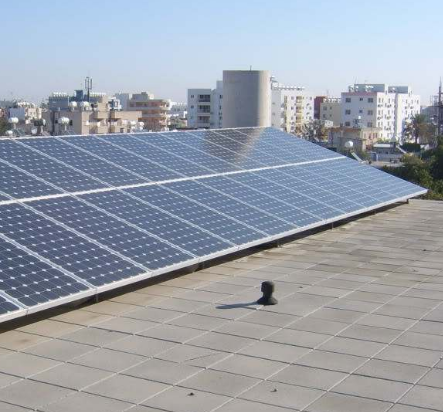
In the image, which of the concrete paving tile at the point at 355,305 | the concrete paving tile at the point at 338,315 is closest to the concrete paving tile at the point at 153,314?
the concrete paving tile at the point at 338,315

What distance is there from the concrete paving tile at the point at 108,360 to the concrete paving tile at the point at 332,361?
262 cm

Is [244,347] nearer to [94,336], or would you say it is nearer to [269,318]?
[269,318]

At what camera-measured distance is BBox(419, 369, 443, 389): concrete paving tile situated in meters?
11.5

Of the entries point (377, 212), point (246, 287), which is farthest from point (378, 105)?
point (246, 287)

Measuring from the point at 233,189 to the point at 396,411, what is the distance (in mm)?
14583

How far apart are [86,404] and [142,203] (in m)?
10.4

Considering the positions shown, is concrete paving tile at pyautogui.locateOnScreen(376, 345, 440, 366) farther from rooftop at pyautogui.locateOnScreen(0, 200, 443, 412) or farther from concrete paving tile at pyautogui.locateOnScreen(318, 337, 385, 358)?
concrete paving tile at pyautogui.locateOnScreen(318, 337, 385, 358)

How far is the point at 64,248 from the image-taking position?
16172 mm

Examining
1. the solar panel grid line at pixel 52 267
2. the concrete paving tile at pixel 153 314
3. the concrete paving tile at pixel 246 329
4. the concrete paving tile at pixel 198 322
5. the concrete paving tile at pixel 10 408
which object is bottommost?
the concrete paving tile at pixel 246 329

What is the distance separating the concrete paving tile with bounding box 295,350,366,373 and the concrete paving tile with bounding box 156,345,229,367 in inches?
52.7

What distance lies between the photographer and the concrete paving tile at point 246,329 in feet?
45.4

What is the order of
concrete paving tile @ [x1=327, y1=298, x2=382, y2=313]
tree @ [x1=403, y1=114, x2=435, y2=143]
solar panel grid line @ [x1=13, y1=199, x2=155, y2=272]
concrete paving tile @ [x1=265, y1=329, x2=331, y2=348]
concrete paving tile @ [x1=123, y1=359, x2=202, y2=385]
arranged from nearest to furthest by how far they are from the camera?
concrete paving tile @ [x1=123, y1=359, x2=202, y2=385] → concrete paving tile @ [x1=265, y1=329, x2=331, y2=348] → concrete paving tile @ [x1=327, y1=298, x2=382, y2=313] → solar panel grid line @ [x1=13, y1=199, x2=155, y2=272] → tree @ [x1=403, y1=114, x2=435, y2=143]

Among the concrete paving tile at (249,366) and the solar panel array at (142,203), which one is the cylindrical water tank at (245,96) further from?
the concrete paving tile at (249,366)

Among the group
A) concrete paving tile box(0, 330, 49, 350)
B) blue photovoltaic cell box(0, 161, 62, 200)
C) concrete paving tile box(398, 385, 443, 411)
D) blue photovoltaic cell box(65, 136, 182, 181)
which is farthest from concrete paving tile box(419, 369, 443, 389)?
blue photovoltaic cell box(65, 136, 182, 181)
